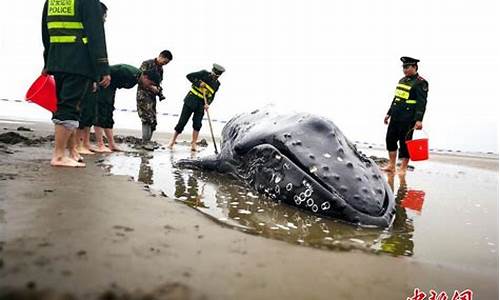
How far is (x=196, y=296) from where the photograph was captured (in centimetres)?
155

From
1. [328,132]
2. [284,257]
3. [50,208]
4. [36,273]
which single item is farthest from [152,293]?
[328,132]

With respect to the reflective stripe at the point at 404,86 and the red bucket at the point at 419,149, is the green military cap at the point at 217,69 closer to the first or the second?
the reflective stripe at the point at 404,86

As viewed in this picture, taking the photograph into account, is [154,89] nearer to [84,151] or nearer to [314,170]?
[84,151]

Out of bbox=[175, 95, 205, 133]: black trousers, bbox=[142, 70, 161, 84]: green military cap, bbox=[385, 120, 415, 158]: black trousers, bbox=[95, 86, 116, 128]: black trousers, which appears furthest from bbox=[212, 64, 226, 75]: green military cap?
bbox=[385, 120, 415, 158]: black trousers

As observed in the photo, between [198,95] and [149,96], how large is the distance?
53.8 inches

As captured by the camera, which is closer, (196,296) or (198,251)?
(196,296)

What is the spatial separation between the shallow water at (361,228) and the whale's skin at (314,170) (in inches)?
4.6

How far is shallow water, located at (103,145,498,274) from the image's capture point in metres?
2.59

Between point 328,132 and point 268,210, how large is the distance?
1082 millimetres

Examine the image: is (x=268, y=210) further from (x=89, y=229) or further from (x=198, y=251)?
(x=89, y=229)

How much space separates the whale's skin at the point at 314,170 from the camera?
3.23 m

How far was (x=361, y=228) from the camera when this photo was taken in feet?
9.98

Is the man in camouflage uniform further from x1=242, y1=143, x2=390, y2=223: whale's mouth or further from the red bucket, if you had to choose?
the red bucket

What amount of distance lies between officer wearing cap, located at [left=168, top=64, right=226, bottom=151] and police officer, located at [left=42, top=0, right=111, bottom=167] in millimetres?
5132
